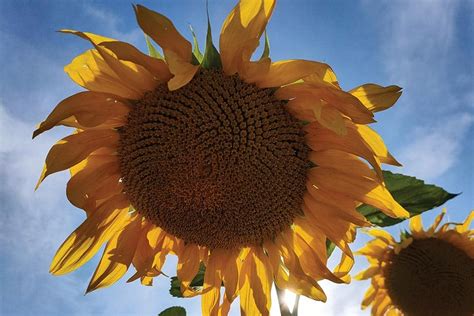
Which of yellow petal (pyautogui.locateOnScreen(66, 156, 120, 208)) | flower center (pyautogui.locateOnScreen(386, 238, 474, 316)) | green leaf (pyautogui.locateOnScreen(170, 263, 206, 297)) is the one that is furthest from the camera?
flower center (pyautogui.locateOnScreen(386, 238, 474, 316))

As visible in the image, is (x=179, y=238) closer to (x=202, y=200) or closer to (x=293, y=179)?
(x=202, y=200)

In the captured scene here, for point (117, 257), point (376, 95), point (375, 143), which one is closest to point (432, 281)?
point (375, 143)

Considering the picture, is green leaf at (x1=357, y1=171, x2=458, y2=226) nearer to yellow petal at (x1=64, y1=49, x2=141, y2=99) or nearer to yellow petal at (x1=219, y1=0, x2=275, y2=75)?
yellow petal at (x1=219, y1=0, x2=275, y2=75)

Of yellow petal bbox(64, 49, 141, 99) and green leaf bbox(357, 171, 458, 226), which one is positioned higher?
green leaf bbox(357, 171, 458, 226)

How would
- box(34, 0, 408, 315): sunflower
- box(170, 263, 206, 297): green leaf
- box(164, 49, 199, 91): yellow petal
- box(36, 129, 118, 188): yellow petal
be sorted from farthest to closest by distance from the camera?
1. box(170, 263, 206, 297): green leaf
2. box(36, 129, 118, 188): yellow petal
3. box(34, 0, 408, 315): sunflower
4. box(164, 49, 199, 91): yellow petal

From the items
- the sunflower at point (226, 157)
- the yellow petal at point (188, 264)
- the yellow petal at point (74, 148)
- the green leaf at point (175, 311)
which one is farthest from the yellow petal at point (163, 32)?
the green leaf at point (175, 311)

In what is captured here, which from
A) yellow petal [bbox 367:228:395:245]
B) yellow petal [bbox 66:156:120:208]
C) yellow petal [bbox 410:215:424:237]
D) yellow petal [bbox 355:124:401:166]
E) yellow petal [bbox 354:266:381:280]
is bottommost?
yellow petal [bbox 66:156:120:208]

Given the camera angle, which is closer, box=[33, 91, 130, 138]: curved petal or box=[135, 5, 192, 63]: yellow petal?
box=[135, 5, 192, 63]: yellow petal

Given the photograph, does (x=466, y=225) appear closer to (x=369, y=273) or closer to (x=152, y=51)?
(x=369, y=273)

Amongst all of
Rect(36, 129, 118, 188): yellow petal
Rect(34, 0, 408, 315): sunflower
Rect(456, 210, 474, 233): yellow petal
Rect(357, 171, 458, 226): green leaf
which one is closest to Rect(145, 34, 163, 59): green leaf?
Rect(34, 0, 408, 315): sunflower
